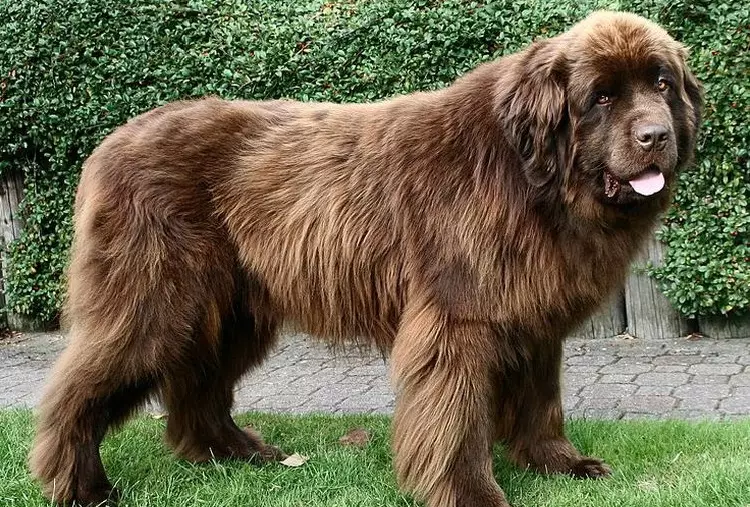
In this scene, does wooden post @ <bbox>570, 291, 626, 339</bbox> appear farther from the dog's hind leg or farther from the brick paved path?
the dog's hind leg

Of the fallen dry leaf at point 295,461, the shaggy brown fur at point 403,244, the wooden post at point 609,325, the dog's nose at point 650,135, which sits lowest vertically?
the wooden post at point 609,325

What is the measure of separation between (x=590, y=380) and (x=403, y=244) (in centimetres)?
265

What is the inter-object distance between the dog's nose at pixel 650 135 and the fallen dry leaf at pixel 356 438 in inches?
83.3

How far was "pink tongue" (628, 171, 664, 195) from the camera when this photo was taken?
9.39 feet

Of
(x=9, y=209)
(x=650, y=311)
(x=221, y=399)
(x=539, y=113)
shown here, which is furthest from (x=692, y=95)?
(x=9, y=209)

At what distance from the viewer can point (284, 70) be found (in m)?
6.52

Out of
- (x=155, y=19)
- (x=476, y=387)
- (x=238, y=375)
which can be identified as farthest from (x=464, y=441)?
(x=155, y=19)

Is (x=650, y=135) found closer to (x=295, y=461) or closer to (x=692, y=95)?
(x=692, y=95)

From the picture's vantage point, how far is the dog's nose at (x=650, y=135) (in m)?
2.79

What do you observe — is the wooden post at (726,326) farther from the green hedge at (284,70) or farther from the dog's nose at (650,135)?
the dog's nose at (650,135)

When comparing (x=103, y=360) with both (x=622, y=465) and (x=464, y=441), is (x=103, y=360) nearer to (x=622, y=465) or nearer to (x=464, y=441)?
(x=464, y=441)

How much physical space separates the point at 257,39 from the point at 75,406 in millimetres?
3939

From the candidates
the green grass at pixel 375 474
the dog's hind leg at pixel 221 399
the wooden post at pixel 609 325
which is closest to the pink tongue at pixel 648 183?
the green grass at pixel 375 474

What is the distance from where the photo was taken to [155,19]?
667 centimetres
